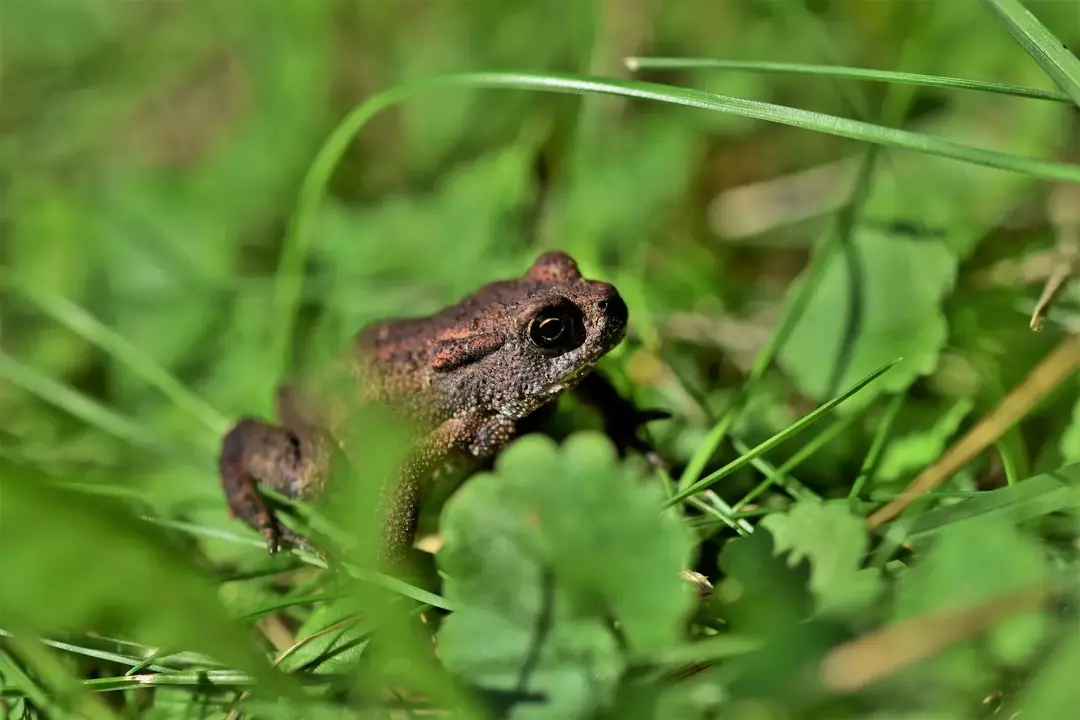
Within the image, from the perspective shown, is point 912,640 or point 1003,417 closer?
point 912,640

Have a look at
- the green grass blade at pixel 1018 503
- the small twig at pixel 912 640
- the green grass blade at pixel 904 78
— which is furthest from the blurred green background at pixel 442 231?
the green grass blade at pixel 904 78

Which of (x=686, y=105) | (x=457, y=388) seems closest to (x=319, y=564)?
(x=457, y=388)

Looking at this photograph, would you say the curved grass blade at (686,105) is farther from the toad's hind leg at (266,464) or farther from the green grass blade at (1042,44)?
the toad's hind leg at (266,464)

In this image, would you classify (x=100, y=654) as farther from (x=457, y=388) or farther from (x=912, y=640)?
(x=912, y=640)

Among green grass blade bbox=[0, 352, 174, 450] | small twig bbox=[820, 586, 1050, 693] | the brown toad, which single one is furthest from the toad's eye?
green grass blade bbox=[0, 352, 174, 450]

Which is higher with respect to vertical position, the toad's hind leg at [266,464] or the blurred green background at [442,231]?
the blurred green background at [442,231]

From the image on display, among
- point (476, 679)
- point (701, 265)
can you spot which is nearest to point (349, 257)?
point (701, 265)
